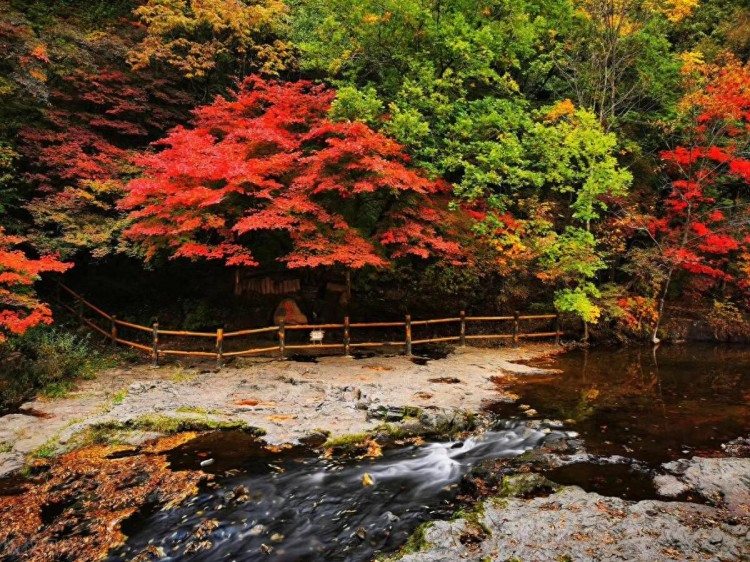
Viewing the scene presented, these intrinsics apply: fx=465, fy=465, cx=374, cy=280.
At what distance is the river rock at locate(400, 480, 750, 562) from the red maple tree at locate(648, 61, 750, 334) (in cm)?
1131

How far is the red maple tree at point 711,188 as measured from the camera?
13859 millimetres

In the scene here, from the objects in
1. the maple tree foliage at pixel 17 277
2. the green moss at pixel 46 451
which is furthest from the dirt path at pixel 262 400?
the maple tree foliage at pixel 17 277

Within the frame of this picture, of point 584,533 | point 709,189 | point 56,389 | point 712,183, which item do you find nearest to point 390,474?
point 584,533

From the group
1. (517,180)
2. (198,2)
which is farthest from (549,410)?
(198,2)

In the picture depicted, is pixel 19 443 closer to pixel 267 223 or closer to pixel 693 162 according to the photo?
pixel 267 223

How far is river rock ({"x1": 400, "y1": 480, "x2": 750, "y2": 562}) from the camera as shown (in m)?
4.41

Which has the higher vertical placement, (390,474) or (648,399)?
(648,399)

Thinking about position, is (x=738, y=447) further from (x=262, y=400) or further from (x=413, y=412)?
(x=262, y=400)

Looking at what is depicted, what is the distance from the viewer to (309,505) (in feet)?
18.3

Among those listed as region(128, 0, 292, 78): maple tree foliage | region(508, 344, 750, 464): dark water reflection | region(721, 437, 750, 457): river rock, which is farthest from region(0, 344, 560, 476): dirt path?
region(128, 0, 292, 78): maple tree foliage

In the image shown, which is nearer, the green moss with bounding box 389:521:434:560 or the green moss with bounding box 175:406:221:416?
the green moss with bounding box 389:521:434:560

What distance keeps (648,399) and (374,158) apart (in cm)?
763

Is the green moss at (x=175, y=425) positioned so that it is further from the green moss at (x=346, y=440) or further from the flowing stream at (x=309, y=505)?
the green moss at (x=346, y=440)

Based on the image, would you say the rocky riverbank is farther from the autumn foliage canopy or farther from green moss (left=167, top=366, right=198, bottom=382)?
the autumn foliage canopy
